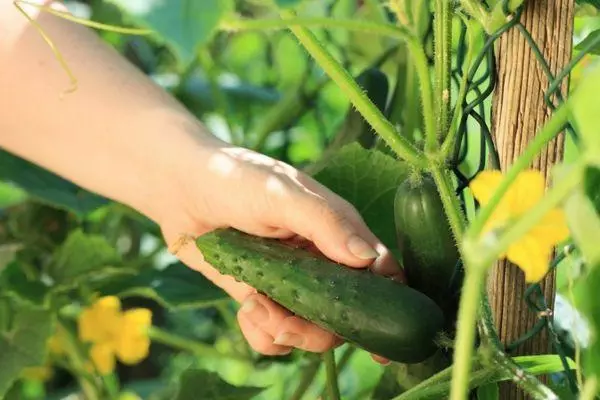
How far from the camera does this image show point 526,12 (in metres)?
0.57

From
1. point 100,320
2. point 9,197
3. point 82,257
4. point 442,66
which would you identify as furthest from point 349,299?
point 9,197

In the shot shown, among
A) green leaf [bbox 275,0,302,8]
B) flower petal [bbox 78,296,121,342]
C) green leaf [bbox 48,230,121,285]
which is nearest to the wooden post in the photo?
green leaf [bbox 275,0,302,8]

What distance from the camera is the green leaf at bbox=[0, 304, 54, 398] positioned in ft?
3.33

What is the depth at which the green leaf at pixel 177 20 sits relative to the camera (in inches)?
16.8

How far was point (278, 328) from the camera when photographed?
74cm

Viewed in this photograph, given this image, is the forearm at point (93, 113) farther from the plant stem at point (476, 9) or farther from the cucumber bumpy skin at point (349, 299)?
the plant stem at point (476, 9)

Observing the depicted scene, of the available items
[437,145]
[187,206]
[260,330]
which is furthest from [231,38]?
[437,145]

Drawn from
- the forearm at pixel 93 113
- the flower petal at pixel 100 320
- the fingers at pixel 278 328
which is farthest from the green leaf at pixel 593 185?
the flower petal at pixel 100 320

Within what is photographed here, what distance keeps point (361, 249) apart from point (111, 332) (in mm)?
678

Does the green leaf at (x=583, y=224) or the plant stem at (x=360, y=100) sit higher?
the plant stem at (x=360, y=100)

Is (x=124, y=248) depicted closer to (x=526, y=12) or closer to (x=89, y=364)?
(x=89, y=364)

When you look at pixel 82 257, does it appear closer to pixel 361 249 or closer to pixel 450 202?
pixel 361 249

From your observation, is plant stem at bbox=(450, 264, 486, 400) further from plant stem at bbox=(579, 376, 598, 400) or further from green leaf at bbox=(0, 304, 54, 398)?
green leaf at bbox=(0, 304, 54, 398)

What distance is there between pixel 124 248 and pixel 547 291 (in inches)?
41.2
